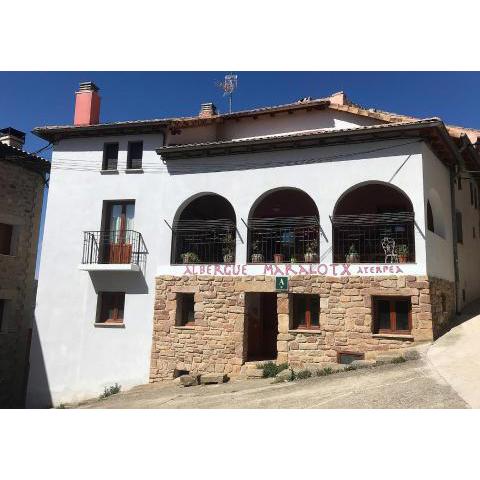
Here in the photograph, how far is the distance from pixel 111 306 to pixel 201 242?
3294mm

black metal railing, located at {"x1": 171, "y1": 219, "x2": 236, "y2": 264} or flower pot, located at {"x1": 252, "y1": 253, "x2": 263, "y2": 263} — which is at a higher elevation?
black metal railing, located at {"x1": 171, "y1": 219, "x2": 236, "y2": 264}

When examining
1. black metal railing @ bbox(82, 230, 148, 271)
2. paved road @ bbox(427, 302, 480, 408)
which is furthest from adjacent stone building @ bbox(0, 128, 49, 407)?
paved road @ bbox(427, 302, 480, 408)

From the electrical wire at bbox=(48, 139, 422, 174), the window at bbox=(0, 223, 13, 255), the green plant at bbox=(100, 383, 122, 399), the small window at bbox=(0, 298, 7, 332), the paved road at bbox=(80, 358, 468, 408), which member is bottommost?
the green plant at bbox=(100, 383, 122, 399)

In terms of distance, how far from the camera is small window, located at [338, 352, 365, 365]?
35.4ft

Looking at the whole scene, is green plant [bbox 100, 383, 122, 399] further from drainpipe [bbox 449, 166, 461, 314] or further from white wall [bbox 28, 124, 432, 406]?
drainpipe [bbox 449, 166, 461, 314]

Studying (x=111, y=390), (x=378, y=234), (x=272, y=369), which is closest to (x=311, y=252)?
(x=378, y=234)

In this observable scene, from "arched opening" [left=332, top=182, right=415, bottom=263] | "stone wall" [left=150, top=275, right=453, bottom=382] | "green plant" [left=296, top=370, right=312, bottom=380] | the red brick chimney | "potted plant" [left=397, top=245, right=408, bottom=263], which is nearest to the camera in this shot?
"green plant" [left=296, top=370, right=312, bottom=380]

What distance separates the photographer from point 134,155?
46.0ft

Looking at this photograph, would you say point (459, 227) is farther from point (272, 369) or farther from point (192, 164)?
point (192, 164)

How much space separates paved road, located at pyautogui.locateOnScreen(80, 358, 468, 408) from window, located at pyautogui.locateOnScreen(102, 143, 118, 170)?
6897 mm

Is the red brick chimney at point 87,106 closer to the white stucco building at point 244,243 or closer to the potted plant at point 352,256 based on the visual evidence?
the white stucco building at point 244,243

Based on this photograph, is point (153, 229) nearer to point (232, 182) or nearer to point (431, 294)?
point (232, 182)

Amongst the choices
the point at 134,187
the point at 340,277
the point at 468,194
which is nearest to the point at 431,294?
the point at 340,277

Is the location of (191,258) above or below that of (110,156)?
below
